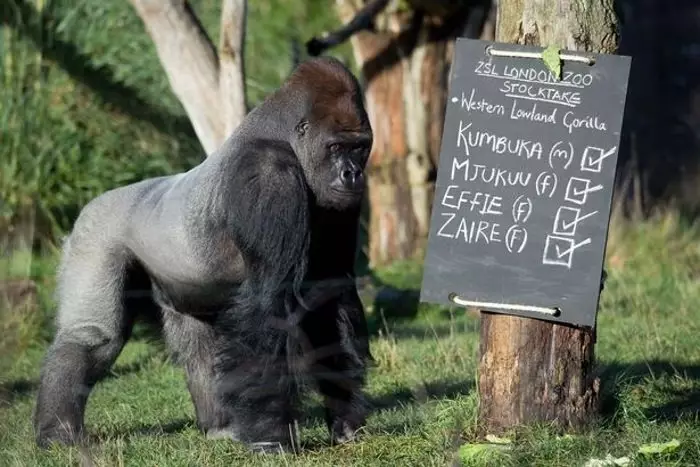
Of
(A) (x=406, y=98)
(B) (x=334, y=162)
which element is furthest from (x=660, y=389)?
(A) (x=406, y=98)

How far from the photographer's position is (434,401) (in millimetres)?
5027

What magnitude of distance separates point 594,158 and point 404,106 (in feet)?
17.0

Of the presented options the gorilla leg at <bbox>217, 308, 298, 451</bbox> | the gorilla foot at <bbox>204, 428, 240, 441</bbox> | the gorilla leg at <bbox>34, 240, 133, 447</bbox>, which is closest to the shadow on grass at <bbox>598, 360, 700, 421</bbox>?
the gorilla leg at <bbox>217, 308, 298, 451</bbox>

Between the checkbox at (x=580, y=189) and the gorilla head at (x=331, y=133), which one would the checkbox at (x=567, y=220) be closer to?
the checkbox at (x=580, y=189)

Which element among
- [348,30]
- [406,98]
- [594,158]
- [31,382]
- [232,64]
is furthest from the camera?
[406,98]

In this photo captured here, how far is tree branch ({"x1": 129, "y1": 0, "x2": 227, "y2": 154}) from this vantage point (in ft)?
23.0

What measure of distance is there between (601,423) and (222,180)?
167cm

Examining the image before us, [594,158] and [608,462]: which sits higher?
[594,158]

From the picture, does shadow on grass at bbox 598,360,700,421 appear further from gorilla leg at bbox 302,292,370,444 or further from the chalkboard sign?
gorilla leg at bbox 302,292,370,444

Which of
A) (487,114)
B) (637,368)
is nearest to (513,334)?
(487,114)

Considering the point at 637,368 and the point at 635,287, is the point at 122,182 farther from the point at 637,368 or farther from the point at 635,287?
the point at 637,368

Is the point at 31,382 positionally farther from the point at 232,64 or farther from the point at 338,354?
the point at 338,354

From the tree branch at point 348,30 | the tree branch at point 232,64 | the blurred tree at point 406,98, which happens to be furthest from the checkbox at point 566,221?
the blurred tree at point 406,98

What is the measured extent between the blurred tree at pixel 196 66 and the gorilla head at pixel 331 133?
2041 millimetres
